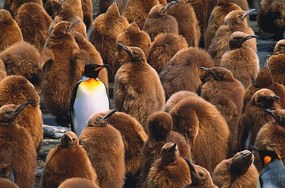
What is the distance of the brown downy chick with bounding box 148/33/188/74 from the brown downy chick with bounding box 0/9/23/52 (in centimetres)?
143

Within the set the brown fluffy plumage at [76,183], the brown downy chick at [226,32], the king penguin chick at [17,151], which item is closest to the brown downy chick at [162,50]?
the brown downy chick at [226,32]

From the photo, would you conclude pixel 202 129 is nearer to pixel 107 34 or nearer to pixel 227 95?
pixel 227 95

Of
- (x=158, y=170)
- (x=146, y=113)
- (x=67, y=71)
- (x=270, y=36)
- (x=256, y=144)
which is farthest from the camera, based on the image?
(x=270, y=36)

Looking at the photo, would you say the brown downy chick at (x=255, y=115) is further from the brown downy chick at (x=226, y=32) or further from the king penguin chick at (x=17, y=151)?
the brown downy chick at (x=226, y=32)

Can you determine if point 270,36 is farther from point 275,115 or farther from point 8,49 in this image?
point 275,115

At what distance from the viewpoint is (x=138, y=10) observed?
1126 cm

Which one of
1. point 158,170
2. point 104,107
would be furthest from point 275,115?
point 104,107

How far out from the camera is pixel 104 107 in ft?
28.9

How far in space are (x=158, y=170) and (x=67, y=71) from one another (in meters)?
2.47

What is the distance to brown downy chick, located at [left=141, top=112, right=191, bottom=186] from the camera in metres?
7.24

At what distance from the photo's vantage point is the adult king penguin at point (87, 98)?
28.6 feet

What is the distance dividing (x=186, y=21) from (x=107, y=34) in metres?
0.97

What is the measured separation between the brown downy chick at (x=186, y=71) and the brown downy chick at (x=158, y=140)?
5.50 ft

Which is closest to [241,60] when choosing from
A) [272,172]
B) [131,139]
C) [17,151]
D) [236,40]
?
[236,40]
